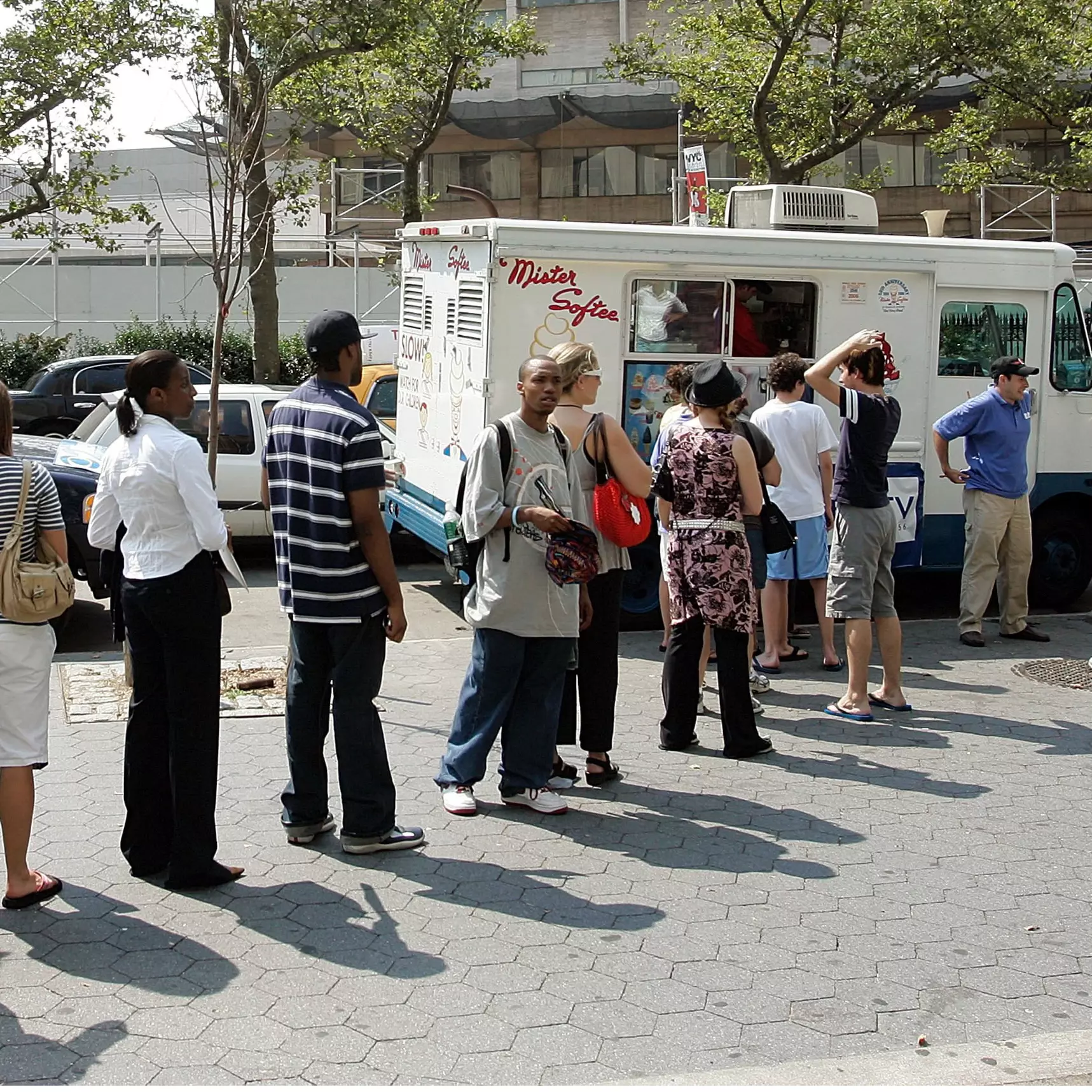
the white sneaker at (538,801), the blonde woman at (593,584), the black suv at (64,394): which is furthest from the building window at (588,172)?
the white sneaker at (538,801)

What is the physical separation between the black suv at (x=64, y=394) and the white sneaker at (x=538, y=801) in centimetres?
1267

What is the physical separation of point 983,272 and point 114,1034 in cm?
797

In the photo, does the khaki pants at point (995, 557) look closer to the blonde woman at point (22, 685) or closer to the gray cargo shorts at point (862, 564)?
the gray cargo shorts at point (862, 564)

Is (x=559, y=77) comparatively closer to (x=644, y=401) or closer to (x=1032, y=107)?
(x=1032, y=107)

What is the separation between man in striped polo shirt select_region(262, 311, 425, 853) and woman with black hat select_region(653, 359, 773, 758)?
183 centimetres

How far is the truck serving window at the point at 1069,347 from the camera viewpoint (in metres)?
10.0

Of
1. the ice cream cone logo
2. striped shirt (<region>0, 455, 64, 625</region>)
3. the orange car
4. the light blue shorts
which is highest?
the ice cream cone logo

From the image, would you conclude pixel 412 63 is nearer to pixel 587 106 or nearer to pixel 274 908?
pixel 587 106

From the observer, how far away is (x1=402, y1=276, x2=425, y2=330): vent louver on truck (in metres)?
9.93

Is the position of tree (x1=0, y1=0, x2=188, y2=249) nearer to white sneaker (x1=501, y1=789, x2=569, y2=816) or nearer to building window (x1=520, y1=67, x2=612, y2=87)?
white sneaker (x1=501, y1=789, x2=569, y2=816)

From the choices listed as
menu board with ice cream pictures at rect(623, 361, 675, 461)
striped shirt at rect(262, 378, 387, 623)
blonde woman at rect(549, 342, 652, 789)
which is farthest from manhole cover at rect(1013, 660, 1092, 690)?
striped shirt at rect(262, 378, 387, 623)

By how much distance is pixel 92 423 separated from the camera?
10.9m

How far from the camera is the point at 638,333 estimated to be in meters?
9.03

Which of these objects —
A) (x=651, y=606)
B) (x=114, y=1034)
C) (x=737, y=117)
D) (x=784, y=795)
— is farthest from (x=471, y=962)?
(x=737, y=117)
